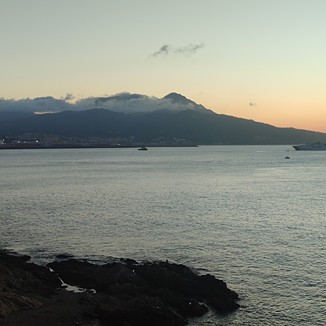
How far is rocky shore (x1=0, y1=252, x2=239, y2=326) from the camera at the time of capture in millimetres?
18203

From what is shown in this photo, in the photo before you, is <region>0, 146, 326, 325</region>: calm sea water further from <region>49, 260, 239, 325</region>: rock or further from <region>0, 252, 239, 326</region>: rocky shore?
<region>0, 252, 239, 326</region>: rocky shore

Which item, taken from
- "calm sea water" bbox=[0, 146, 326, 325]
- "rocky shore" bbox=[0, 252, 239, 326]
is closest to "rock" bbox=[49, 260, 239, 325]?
"rocky shore" bbox=[0, 252, 239, 326]

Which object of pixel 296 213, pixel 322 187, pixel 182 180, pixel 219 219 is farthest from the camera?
pixel 182 180

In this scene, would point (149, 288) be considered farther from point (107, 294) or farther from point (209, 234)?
point (209, 234)

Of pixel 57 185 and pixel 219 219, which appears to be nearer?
pixel 219 219

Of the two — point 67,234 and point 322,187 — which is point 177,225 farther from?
point 322,187

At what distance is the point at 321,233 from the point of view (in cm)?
3622

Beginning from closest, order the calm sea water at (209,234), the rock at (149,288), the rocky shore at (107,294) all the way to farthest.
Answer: the rocky shore at (107,294), the rock at (149,288), the calm sea water at (209,234)

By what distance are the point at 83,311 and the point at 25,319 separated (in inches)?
92.4

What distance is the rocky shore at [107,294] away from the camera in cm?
1820

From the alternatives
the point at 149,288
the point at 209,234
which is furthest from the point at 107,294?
the point at 209,234

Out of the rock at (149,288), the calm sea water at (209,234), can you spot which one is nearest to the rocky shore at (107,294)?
the rock at (149,288)

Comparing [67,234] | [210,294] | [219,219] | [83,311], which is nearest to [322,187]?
[219,219]

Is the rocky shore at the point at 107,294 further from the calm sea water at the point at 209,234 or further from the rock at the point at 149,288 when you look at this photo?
the calm sea water at the point at 209,234
